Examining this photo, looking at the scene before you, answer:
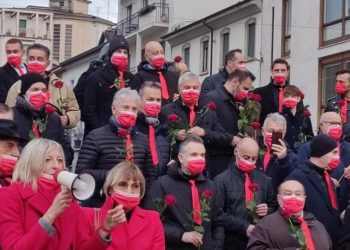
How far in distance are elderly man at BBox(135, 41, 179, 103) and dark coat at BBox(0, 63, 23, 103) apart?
1627 mm

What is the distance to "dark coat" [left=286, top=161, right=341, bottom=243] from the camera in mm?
8719

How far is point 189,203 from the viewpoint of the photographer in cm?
798

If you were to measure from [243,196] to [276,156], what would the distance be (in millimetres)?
1001

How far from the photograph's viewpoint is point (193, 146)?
26.5 feet

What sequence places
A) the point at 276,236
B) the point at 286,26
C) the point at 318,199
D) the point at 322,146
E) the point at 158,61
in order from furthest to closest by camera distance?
the point at 286,26 → the point at 158,61 → the point at 322,146 → the point at 318,199 → the point at 276,236

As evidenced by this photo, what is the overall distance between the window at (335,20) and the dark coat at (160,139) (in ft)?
72.6

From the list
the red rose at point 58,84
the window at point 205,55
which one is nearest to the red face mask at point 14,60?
the red rose at point 58,84

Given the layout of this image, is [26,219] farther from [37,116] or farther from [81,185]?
[37,116]

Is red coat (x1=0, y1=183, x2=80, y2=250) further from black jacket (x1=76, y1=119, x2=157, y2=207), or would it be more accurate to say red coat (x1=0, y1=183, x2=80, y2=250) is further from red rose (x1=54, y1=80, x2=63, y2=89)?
red rose (x1=54, y1=80, x2=63, y2=89)

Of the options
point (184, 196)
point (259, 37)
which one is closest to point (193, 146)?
point (184, 196)

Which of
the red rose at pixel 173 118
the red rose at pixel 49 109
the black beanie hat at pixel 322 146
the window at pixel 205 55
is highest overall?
the window at pixel 205 55

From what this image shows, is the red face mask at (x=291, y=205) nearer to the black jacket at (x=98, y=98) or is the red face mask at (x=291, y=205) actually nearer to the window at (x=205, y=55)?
the black jacket at (x=98, y=98)

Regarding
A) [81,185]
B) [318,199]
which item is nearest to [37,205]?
[81,185]

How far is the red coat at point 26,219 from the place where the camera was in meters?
5.52
